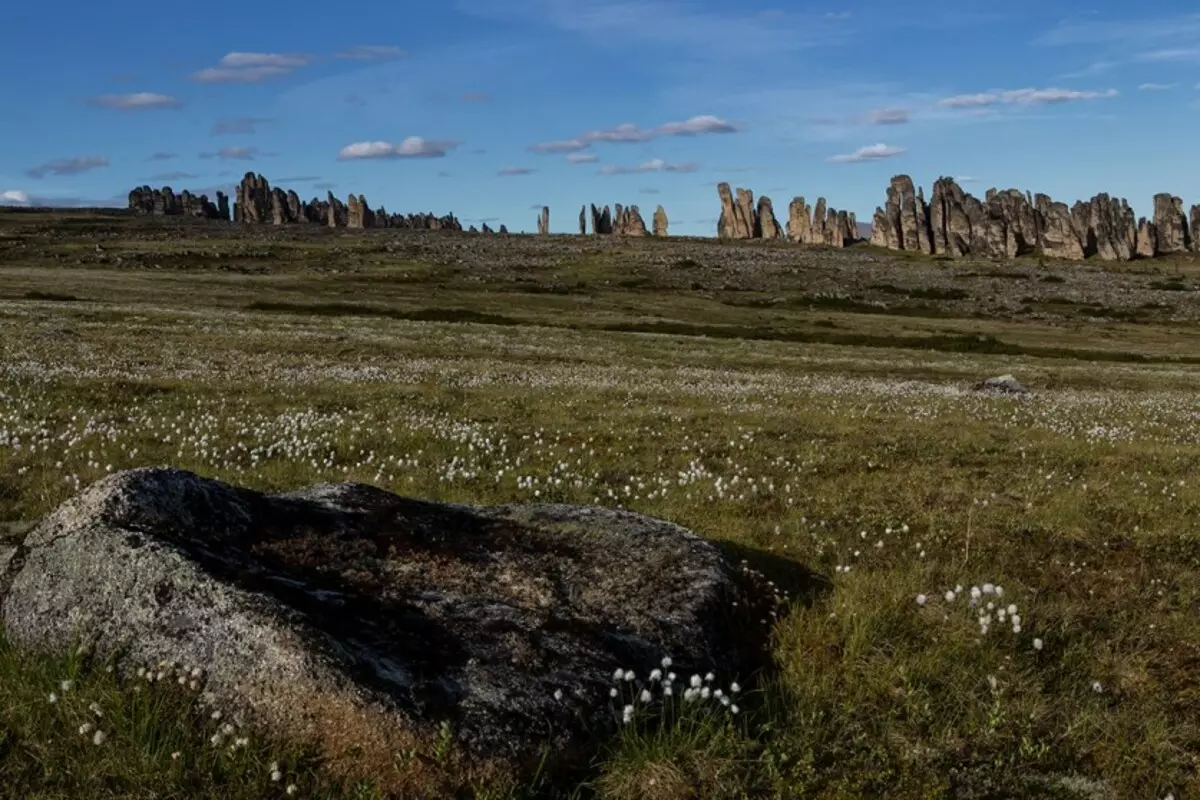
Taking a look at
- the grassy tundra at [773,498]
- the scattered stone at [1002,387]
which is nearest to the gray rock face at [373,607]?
the grassy tundra at [773,498]

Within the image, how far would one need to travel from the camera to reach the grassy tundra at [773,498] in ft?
19.1

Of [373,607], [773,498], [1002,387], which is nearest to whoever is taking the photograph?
[373,607]

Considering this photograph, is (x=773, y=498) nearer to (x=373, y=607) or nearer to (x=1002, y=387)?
(x=373, y=607)

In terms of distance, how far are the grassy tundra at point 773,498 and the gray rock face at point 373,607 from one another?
0.30 m

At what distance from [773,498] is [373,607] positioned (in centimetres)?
884

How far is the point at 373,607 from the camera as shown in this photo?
22.3 ft

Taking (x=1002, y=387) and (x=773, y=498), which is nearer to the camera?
(x=773, y=498)

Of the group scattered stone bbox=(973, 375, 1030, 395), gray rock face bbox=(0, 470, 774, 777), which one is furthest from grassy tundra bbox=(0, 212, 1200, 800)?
scattered stone bbox=(973, 375, 1030, 395)

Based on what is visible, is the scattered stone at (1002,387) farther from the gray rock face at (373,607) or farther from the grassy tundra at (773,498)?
the gray rock face at (373,607)

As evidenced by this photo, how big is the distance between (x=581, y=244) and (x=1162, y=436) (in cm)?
16353

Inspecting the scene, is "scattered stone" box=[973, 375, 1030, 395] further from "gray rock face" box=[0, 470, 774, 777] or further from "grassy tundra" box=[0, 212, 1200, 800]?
"gray rock face" box=[0, 470, 774, 777]

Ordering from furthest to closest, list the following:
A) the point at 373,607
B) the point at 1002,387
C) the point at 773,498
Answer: the point at 1002,387 → the point at 773,498 → the point at 373,607

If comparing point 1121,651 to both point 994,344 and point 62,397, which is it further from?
point 994,344

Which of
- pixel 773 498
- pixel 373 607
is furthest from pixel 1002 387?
pixel 373 607
